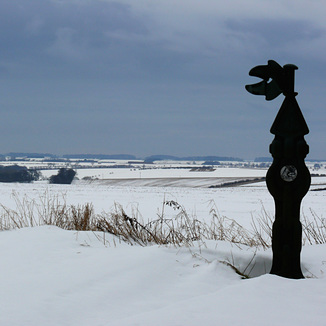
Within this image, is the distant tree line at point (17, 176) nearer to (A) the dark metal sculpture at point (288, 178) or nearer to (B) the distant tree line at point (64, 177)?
(B) the distant tree line at point (64, 177)

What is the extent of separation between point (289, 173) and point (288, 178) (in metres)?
0.04

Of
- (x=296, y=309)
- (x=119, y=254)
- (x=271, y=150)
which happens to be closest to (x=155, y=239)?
(x=119, y=254)

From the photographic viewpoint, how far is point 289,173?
3.21 m

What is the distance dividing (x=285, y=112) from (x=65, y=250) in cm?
222

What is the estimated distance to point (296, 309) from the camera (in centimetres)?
221

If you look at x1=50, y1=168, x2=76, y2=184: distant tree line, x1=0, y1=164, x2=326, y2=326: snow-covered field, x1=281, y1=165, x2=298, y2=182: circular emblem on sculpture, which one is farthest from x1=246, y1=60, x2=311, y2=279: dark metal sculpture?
x1=50, y1=168, x2=76, y2=184: distant tree line

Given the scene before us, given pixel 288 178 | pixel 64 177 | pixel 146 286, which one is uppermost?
pixel 288 178

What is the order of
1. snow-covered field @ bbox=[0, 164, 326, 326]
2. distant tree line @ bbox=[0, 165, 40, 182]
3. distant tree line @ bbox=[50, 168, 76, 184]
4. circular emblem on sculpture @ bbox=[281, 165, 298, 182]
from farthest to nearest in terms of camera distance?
distant tree line @ bbox=[0, 165, 40, 182], distant tree line @ bbox=[50, 168, 76, 184], circular emblem on sculpture @ bbox=[281, 165, 298, 182], snow-covered field @ bbox=[0, 164, 326, 326]

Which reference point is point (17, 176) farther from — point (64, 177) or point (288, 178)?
point (288, 178)

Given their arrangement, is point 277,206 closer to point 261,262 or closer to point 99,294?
point 261,262

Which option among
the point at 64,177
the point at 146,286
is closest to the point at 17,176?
the point at 64,177

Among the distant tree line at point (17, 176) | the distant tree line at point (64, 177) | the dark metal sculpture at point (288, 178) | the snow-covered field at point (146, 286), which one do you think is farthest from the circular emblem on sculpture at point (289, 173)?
the distant tree line at point (17, 176)

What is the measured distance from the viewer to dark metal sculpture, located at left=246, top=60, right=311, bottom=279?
3223 millimetres

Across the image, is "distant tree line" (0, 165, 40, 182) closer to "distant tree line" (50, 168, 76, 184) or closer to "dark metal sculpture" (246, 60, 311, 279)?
"distant tree line" (50, 168, 76, 184)
